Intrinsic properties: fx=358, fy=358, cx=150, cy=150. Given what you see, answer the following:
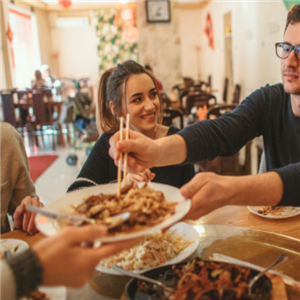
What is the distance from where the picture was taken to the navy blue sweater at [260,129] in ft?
4.62

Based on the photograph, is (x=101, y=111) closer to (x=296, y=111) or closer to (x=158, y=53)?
(x=296, y=111)

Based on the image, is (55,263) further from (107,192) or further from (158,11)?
(158,11)

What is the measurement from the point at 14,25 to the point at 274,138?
33.8ft

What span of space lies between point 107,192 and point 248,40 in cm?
673

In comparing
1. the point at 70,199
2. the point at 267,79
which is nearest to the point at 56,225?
the point at 70,199

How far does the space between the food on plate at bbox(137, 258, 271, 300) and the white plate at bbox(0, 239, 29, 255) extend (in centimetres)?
47

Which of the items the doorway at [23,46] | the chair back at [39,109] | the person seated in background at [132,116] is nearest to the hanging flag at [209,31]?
the doorway at [23,46]

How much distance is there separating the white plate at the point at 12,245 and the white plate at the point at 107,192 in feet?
1.13

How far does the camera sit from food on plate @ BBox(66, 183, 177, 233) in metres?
0.78

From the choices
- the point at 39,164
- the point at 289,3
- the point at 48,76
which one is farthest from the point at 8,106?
the point at 289,3

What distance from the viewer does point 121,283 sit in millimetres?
974

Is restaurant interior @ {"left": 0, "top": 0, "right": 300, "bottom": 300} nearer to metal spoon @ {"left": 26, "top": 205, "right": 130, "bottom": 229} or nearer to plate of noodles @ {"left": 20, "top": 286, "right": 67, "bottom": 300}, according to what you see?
Result: plate of noodles @ {"left": 20, "top": 286, "right": 67, "bottom": 300}

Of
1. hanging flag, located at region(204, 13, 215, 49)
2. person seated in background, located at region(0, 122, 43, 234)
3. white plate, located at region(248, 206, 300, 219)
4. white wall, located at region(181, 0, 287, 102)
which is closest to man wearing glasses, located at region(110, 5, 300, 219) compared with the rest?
white plate, located at region(248, 206, 300, 219)

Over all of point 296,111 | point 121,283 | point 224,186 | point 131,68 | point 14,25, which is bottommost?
point 121,283
